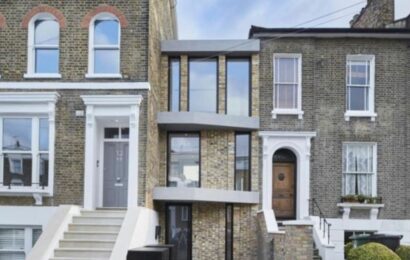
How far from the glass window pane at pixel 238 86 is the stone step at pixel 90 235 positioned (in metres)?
7.34

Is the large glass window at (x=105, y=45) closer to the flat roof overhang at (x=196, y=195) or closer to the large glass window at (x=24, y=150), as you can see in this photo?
the large glass window at (x=24, y=150)

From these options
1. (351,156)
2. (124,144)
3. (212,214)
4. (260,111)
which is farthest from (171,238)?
(351,156)

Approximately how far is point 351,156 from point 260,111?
3523mm

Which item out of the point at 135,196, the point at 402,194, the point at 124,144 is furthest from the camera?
the point at 402,194

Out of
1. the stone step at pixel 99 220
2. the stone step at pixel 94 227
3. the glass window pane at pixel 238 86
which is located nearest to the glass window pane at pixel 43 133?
the stone step at pixel 99 220

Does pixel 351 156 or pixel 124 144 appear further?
pixel 351 156

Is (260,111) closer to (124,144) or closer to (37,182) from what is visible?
(124,144)

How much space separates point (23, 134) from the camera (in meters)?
16.8

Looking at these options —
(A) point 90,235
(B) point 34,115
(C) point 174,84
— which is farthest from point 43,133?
(C) point 174,84

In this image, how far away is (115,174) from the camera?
17.9 metres

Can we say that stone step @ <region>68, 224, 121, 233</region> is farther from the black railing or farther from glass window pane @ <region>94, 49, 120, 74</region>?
the black railing

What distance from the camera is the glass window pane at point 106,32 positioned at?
55.9 feet

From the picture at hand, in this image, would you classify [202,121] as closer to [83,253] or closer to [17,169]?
[17,169]

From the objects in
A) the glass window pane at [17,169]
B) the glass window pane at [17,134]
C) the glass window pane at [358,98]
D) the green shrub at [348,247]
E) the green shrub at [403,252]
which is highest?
the glass window pane at [358,98]
